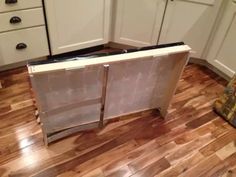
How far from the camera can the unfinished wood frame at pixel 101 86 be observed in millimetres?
1166

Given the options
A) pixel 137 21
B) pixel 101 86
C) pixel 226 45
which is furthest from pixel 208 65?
pixel 101 86

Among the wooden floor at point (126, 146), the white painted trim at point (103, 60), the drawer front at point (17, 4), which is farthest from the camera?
the drawer front at point (17, 4)

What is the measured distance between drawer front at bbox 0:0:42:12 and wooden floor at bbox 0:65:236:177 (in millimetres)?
614

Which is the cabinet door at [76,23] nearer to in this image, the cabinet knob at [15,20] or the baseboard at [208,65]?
the cabinet knob at [15,20]

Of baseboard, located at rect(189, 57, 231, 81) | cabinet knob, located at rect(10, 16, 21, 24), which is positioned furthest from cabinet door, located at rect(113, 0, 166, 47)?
cabinet knob, located at rect(10, 16, 21, 24)

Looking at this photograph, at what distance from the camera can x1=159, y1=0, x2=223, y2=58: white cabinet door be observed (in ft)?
6.08

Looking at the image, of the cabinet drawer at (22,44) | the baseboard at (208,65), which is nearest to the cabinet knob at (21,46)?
the cabinet drawer at (22,44)

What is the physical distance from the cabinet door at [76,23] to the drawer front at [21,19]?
74mm

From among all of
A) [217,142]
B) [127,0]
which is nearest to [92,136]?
[217,142]

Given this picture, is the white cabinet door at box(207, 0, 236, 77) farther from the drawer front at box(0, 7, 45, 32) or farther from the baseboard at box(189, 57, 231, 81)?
the drawer front at box(0, 7, 45, 32)

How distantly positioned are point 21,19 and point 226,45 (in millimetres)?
1665

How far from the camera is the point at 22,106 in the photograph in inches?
68.9

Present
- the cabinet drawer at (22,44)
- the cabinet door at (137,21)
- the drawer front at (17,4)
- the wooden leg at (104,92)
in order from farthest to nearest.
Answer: the cabinet door at (137,21) → the cabinet drawer at (22,44) → the drawer front at (17,4) → the wooden leg at (104,92)

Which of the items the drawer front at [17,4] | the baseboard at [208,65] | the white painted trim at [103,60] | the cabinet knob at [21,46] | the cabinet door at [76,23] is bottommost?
the baseboard at [208,65]
